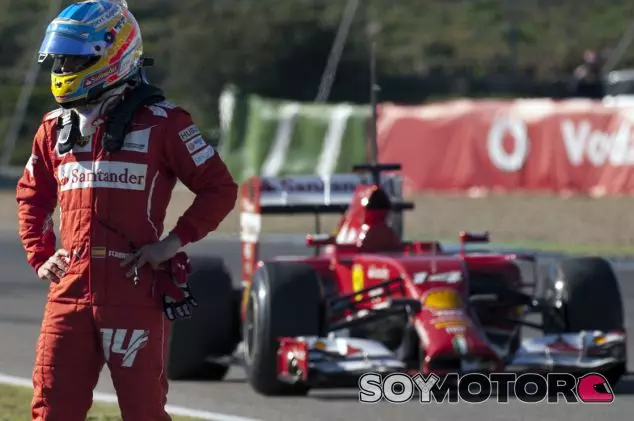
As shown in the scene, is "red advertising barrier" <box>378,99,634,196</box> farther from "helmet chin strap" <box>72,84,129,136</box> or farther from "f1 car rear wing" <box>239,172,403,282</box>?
"helmet chin strap" <box>72,84,129,136</box>

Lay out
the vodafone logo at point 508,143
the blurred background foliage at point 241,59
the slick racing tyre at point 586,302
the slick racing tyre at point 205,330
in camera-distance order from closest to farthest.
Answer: the slick racing tyre at point 586,302 → the slick racing tyre at point 205,330 → the vodafone logo at point 508,143 → the blurred background foliage at point 241,59

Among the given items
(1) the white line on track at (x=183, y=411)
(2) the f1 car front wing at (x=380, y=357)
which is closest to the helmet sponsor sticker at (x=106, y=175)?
(1) the white line on track at (x=183, y=411)

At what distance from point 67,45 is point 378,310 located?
12.7 feet

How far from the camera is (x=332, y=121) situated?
26.0m

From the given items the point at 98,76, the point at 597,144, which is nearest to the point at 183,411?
the point at 98,76

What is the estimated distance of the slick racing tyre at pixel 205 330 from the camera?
9930 millimetres

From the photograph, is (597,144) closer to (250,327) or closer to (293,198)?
(293,198)

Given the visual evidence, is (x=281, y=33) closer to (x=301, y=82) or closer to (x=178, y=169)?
(x=301, y=82)

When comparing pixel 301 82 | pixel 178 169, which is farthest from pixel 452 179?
pixel 178 169

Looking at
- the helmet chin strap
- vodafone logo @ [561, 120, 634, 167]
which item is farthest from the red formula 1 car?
vodafone logo @ [561, 120, 634, 167]

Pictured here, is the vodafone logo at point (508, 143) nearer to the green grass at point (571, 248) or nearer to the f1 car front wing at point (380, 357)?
the green grass at point (571, 248)

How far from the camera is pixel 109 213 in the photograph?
18.3 ft

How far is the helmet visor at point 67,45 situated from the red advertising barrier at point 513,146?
17.8 metres

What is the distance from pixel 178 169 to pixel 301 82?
29.6m
